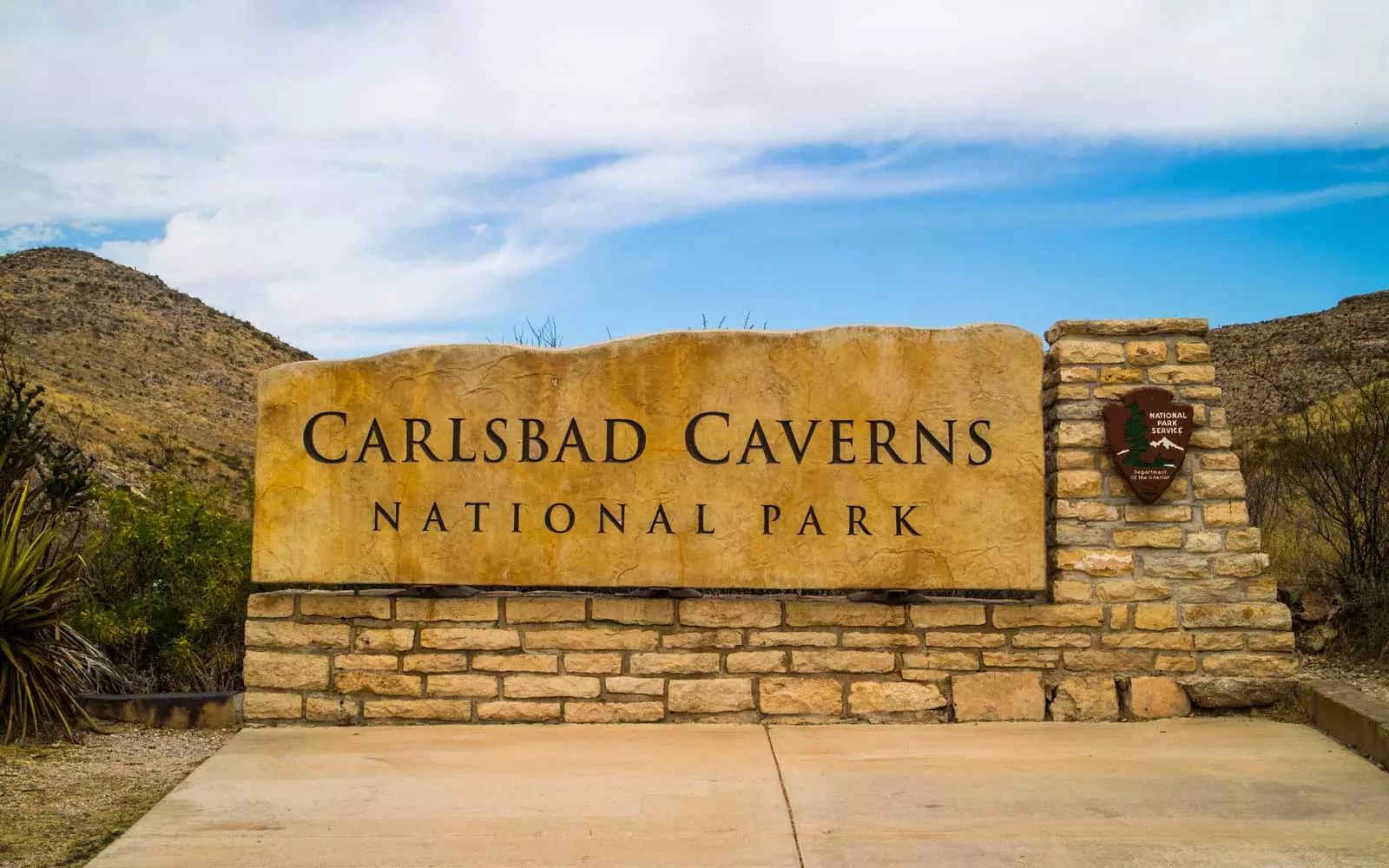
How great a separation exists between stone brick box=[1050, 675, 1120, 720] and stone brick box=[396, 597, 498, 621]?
11.2 ft

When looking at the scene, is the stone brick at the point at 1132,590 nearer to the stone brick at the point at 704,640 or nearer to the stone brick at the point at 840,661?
the stone brick at the point at 840,661

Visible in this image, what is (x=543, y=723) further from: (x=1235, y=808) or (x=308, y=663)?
(x=1235, y=808)

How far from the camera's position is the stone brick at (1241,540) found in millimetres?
7012

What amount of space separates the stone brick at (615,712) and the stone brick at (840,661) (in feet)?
2.81

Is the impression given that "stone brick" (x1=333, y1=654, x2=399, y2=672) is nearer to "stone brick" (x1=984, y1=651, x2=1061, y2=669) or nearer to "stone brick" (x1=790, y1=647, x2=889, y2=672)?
"stone brick" (x1=790, y1=647, x2=889, y2=672)

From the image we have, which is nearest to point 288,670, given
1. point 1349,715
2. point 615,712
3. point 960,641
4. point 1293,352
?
point 615,712

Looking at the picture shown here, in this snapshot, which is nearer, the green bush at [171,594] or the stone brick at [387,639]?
the stone brick at [387,639]

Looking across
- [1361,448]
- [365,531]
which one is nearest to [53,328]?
[365,531]

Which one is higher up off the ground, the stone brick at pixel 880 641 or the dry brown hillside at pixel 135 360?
the dry brown hillside at pixel 135 360

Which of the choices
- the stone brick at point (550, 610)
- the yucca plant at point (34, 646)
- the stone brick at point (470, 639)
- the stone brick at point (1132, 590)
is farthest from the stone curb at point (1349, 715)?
the yucca plant at point (34, 646)

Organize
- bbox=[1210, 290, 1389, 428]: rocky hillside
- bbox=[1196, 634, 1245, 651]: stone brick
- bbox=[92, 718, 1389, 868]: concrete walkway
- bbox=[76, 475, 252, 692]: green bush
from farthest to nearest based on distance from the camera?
1. bbox=[1210, 290, 1389, 428]: rocky hillside
2. bbox=[76, 475, 252, 692]: green bush
3. bbox=[1196, 634, 1245, 651]: stone brick
4. bbox=[92, 718, 1389, 868]: concrete walkway

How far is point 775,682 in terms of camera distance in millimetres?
6887

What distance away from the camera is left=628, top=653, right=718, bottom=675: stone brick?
22.6 ft

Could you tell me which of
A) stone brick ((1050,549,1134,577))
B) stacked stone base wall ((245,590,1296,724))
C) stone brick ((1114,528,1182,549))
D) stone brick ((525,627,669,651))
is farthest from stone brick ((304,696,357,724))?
stone brick ((1114,528,1182,549))
